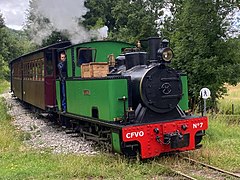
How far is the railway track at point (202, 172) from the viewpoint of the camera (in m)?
5.99

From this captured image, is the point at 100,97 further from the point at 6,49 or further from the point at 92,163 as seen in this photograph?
the point at 6,49

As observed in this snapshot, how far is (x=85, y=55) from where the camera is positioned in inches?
370

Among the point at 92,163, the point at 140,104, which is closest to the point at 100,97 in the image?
the point at 140,104

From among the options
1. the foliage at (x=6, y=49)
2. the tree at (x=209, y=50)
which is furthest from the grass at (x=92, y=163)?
the foliage at (x=6, y=49)

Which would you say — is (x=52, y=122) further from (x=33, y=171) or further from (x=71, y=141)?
(x=33, y=171)

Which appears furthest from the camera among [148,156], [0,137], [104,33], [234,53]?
[234,53]

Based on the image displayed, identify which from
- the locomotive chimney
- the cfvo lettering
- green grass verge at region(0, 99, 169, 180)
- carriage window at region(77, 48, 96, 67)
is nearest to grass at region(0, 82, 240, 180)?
green grass verge at region(0, 99, 169, 180)

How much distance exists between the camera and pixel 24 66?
695 inches

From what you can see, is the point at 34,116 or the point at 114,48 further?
the point at 34,116

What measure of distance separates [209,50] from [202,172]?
454 inches

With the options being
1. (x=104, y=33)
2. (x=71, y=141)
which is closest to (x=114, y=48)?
(x=71, y=141)

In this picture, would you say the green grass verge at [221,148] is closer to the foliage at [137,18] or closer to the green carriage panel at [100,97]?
the green carriage panel at [100,97]

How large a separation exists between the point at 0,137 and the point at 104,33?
753 centimetres

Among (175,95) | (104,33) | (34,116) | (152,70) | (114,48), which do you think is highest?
(104,33)
